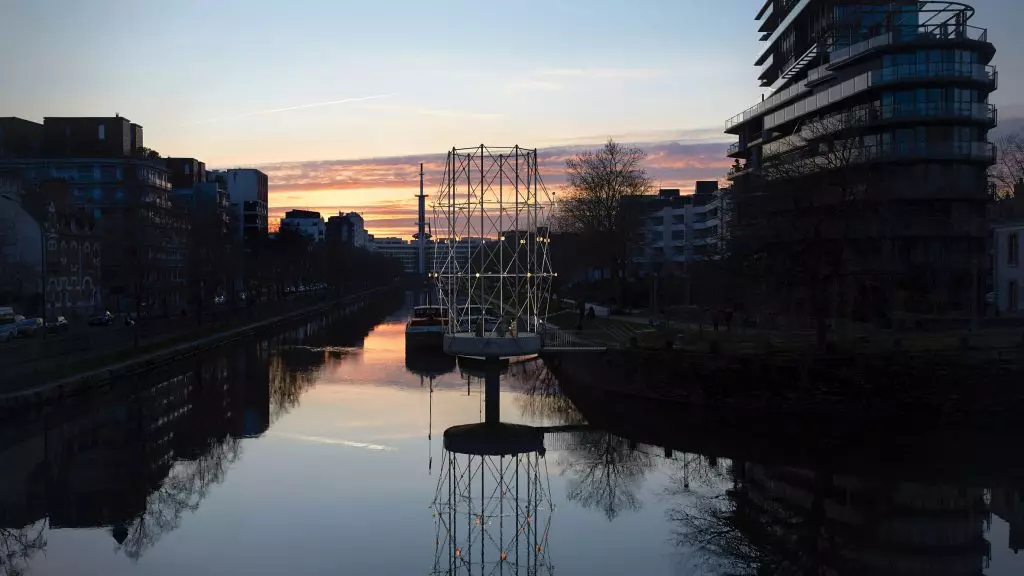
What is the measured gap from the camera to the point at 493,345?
33000 millimetres

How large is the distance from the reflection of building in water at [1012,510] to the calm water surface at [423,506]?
78mm

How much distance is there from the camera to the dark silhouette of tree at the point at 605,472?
25.4 m

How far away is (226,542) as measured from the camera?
21047 millimetres

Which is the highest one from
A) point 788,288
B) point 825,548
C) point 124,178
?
point 124,178

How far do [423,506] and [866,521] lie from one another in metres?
11.9

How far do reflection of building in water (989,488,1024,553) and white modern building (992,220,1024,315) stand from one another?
25777 millimetres

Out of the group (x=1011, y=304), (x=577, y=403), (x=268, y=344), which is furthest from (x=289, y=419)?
(x=1011, y=304)

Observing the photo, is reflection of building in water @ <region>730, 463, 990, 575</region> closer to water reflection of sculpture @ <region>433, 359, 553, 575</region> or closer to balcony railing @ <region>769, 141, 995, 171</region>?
water reflection of sculpture @ <region>433, 359, 553, 575</region>

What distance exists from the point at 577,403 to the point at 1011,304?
26.6 m

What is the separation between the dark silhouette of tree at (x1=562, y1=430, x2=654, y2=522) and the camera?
25359 mm

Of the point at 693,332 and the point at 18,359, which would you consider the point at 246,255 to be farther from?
the point at 693,332

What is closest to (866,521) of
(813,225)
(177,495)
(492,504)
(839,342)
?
(492,504)

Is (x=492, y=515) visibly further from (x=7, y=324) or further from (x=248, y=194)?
(x=248, y=194)

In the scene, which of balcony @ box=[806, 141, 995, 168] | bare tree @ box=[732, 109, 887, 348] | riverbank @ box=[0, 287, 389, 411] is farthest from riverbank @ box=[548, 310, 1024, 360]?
riverbank @ box=[0, 287, 389, 411]
